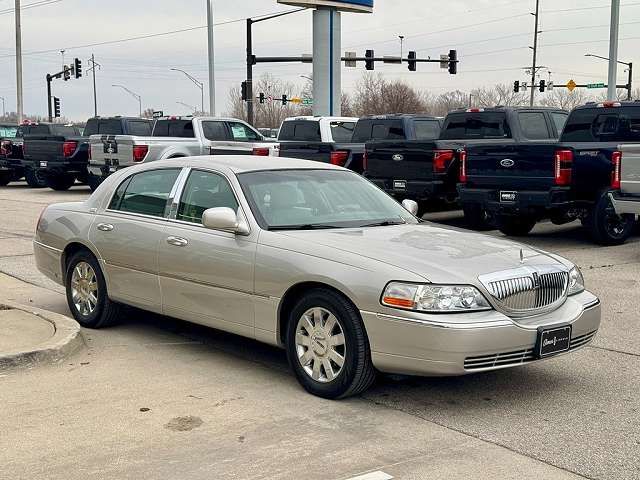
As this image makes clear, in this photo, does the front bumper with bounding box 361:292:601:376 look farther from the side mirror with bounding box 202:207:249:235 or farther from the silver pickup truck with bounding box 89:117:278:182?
the silver pickup truck with bounding box 89:117:278:182

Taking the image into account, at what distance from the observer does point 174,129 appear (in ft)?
72.8

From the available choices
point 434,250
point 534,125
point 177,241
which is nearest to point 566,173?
point 534,125

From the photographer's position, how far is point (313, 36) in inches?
1206

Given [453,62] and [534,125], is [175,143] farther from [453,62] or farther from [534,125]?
[453,62]

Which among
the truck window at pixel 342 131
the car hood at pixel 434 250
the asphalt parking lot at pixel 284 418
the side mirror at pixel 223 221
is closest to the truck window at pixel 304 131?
the truck window at pixel 342 131

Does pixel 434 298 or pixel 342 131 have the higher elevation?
pixel 342 131

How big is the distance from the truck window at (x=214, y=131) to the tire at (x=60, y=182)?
223 inches

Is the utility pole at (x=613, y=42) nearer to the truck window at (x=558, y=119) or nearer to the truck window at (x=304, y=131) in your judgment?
the truck window at (x=558, y=119)

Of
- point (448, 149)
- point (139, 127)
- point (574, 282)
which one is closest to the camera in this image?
point (574, 282)

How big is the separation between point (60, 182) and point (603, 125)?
678 inches

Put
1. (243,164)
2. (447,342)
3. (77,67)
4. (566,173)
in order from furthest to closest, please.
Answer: (77,67)
(566,173)
(243,164)
(447,342)

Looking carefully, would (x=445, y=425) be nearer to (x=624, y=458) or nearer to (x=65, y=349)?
(x=624, y=458)

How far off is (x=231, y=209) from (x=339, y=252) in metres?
1.05

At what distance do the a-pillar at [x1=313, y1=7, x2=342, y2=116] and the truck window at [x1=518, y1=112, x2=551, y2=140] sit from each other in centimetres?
1531
